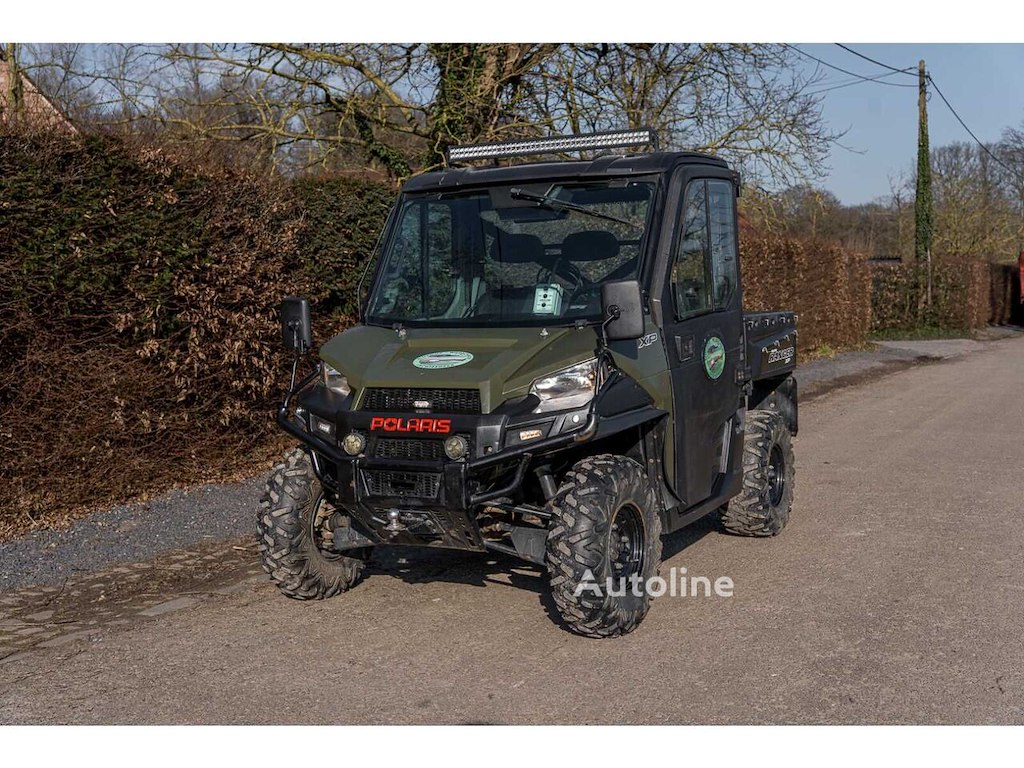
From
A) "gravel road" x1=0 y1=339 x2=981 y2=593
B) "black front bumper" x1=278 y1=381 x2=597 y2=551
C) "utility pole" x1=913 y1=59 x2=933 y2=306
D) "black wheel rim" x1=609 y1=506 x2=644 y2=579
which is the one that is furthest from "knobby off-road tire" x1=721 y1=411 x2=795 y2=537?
"utility pole" x1=913 y1=59 x2=933 y2=306

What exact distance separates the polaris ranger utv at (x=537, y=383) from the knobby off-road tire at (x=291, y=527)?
11mm

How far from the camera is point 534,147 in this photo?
6.66 meters

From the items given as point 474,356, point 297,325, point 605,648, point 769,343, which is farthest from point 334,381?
point 769,343

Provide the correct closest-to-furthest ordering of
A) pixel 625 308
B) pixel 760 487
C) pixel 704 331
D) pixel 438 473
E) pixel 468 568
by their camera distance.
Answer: pixel 438 473 → pixel 625 308 → pixel 704 331 → pixel 468 568 → pixel 760 487

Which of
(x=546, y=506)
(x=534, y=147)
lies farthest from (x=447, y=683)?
(x=534, y=147)

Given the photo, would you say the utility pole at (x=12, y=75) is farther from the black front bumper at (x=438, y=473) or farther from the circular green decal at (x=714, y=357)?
the circular green decal at (x=714, y=357)

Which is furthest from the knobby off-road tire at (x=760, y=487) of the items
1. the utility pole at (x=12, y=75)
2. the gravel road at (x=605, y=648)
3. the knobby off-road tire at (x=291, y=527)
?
the utility pole at (x=12, y=75)

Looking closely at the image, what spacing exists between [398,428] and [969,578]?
3539mm

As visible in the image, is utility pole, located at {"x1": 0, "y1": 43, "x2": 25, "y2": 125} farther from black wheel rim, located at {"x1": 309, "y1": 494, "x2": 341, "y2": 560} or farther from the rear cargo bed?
the rear cargo bed

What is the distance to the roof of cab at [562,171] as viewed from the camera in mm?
6137

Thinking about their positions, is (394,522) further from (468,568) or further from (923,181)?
(923,181)

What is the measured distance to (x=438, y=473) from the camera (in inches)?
206

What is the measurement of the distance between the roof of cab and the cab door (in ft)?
0.54

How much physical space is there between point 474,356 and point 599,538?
1049mm
